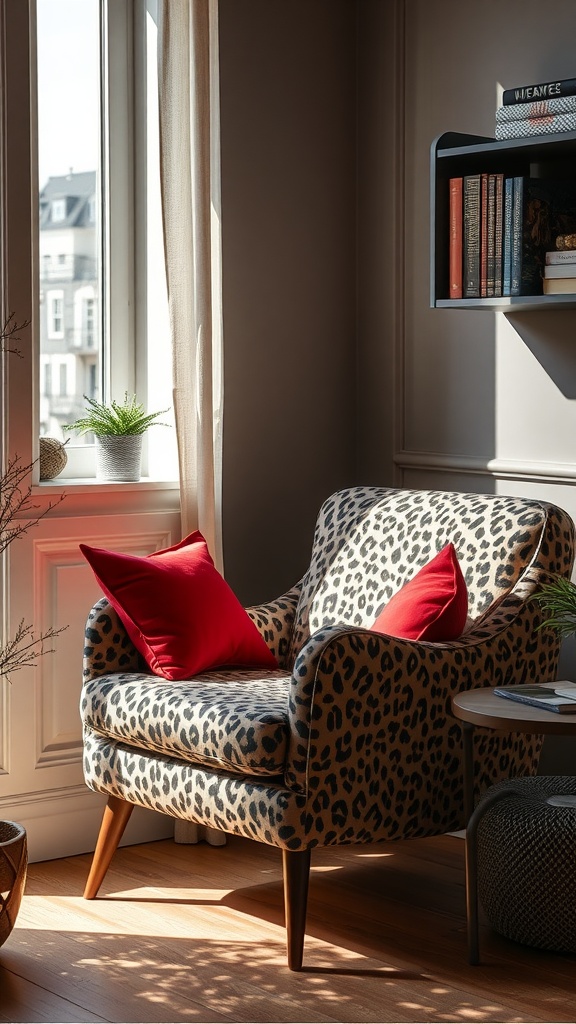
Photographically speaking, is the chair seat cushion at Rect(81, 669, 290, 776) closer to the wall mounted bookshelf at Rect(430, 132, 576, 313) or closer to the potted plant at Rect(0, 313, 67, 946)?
the potted plant at Rect(0, 313, 67, 946)

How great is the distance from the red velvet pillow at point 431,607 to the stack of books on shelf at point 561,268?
2.37 ft

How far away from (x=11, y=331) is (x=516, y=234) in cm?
127

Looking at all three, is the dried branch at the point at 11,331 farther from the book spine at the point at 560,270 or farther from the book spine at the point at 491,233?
the book spine at the point at 560,270

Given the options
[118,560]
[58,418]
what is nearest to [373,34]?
[58,418]

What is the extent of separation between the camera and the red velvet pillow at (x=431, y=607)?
2.80 meters

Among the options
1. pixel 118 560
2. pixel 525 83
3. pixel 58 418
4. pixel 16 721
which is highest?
pixel 525 83

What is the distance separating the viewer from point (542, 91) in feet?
10.00

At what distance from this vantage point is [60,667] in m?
3.37

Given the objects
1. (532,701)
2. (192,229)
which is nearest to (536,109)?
(192,229)

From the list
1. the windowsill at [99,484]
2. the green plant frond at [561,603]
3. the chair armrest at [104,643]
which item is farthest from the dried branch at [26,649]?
the green plant frond at [561,603]

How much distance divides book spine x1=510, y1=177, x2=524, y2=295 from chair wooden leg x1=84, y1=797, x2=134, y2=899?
157 cm

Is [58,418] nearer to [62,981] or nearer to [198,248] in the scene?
[198,248]

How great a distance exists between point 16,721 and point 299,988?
1107mm

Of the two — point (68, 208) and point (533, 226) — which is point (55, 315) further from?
point (533, 226)
